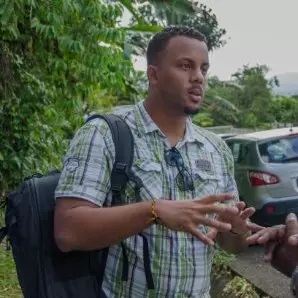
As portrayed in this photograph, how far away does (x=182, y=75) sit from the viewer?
1936 millimetres

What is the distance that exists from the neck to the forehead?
0.60ft

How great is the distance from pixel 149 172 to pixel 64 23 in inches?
118

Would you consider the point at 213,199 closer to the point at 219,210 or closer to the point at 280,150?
the point at 219,210

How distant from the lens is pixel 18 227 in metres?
1.73

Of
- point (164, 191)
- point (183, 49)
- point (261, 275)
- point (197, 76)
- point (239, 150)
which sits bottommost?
point (261, 275)

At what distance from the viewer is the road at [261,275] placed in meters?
4.45

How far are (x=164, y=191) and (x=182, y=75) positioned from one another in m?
0.45

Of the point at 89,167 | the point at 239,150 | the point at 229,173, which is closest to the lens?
the point at 89,167

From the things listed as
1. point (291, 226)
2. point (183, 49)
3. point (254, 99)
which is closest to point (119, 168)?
point (183, 49)

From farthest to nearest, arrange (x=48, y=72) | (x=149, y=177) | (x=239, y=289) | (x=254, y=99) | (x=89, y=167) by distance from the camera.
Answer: (x=254, y=99), (x=48, y=72), (x=239, y=289), (x=149, y=177), (x=89, y=167)

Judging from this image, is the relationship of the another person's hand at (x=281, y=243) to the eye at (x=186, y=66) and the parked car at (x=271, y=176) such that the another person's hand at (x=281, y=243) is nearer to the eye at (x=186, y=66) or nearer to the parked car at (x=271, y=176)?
the eye at (x=186, y=66)

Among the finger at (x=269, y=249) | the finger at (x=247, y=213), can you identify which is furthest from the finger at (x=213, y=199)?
the finger at (x=269, y=249)

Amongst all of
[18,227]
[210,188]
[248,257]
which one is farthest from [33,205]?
[248,257]

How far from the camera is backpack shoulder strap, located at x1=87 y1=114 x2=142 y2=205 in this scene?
1735 mm
